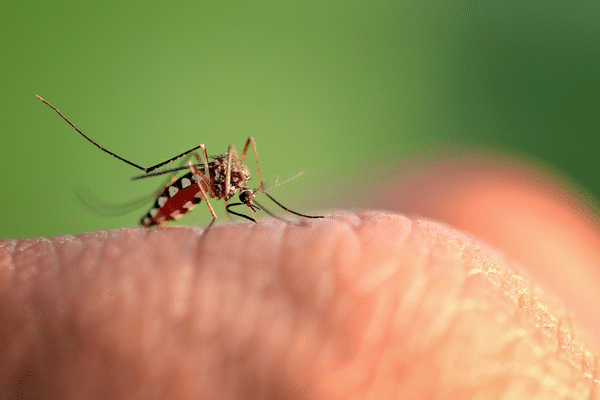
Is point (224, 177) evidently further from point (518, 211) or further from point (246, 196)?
point (518, 211)

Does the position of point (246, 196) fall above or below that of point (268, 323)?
above

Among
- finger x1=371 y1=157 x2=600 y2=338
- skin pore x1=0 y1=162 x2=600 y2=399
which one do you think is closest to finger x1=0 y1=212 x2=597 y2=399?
skin pore x1=0 y1=162 x2=600 y2=399

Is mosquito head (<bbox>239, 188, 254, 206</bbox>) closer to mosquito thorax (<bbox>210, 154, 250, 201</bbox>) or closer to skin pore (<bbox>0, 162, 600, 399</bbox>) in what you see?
mosquito thorax (<bbox>210, 154, 250, 201</bbox>)

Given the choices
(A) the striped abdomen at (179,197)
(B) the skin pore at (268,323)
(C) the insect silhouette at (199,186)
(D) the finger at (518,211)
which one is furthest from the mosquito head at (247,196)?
(D) the finger at (518,211)

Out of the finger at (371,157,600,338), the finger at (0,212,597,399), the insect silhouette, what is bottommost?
the finger at (0,212,597,399)

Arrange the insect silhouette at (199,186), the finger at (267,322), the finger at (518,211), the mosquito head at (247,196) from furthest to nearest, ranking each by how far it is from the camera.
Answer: the finger at (518,211), the mosquito head at (247,196), the insect silhouette at (199,186), the finger at (267,322)

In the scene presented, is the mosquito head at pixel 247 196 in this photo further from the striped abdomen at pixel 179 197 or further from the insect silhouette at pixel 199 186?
the striped abdomen at pixel 179 197

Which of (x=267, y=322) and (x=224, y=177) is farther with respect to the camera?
(x=224, y=177)

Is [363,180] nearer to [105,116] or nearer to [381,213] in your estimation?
[105,116]

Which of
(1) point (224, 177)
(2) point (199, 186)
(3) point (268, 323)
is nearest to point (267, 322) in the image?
(3) point (268, 323)
